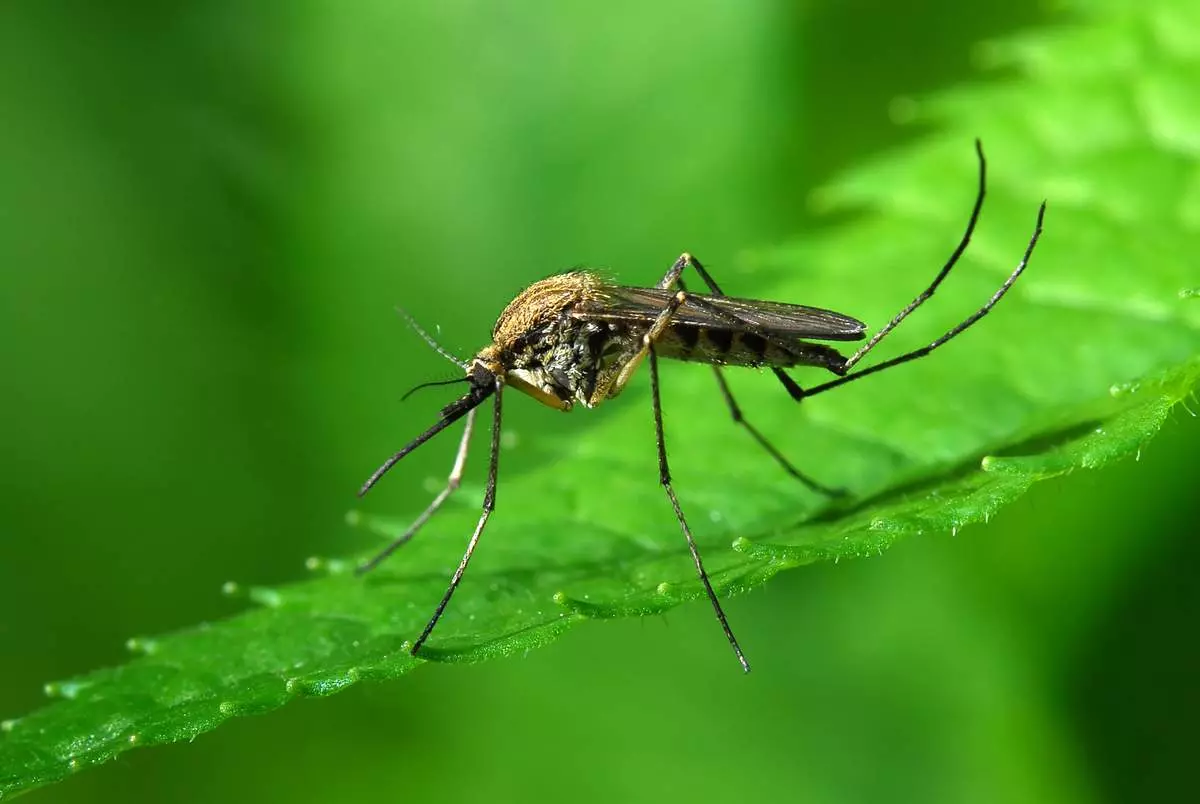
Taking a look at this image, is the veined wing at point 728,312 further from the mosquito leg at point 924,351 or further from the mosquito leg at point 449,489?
the mosquito leg at point 449,489

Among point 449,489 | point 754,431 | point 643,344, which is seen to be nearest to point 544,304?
point 643,344

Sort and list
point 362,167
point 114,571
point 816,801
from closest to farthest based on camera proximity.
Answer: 1. point 816,801
2. point 114,571
3. point 362,167

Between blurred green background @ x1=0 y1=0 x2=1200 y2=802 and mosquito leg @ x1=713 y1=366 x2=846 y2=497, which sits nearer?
mosquito leg @ x1=713 y1=366 x2=846 y2=497

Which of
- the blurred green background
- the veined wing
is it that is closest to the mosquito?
the veined wing

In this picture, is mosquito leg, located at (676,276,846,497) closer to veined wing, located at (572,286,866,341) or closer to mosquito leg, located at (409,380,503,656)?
veined wing, located at (572,286,866,341)

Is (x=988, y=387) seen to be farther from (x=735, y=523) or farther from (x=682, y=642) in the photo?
(x=682, y=642)

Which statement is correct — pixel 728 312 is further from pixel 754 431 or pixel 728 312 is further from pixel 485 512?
pixel 485 512

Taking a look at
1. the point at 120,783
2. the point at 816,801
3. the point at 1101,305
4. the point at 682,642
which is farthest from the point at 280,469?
the point at 1101,305
